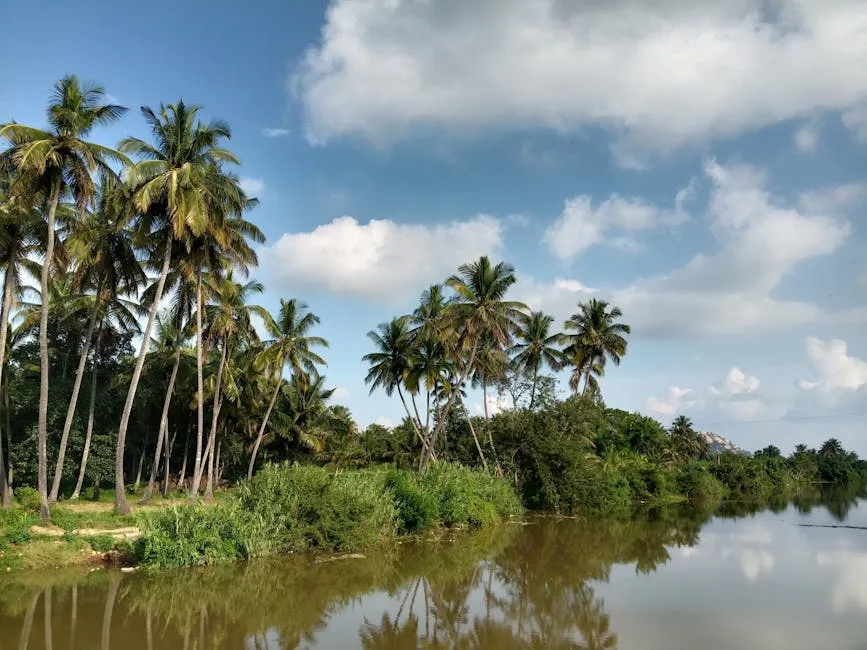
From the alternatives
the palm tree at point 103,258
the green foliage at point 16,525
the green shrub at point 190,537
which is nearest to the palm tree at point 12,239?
the palm tree at point 103,258

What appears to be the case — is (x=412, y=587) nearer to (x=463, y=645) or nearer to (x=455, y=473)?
(x=463, y=645)

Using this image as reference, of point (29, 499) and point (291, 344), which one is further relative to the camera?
point (291, 344)

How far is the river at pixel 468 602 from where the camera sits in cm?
1050

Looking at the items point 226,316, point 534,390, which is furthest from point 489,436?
point 226,316

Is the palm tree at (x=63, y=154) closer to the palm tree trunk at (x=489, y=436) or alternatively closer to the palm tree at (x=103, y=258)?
the palm tree at (x=103, y=258)

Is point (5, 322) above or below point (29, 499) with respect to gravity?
above

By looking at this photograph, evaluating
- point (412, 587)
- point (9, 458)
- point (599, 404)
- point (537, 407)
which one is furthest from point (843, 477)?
point (9, 458)

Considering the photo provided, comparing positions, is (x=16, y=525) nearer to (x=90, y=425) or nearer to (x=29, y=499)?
(x=29, y=499)

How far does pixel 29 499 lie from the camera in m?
18.5

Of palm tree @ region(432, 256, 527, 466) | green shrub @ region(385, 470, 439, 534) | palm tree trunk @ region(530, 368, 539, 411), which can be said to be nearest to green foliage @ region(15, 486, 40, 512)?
green shrub @ region(385, 470, 439, 534)

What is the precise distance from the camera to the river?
413 inches

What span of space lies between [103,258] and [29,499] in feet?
26.3

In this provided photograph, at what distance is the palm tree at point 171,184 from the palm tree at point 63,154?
123cm

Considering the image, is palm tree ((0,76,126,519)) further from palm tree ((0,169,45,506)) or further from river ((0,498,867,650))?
river ((0,498,867,650))
